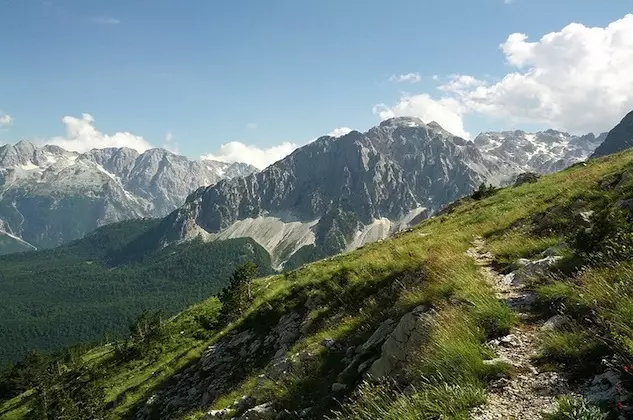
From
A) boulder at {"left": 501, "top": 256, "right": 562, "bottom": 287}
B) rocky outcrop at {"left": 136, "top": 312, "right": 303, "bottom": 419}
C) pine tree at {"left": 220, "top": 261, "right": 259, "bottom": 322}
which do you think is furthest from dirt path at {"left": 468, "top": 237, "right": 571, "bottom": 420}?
pine tree at {"left": 220, "top": 261, "right": 259, "bottom": 322}

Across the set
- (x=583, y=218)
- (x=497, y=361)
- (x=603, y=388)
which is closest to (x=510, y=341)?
(x=497, y=361)

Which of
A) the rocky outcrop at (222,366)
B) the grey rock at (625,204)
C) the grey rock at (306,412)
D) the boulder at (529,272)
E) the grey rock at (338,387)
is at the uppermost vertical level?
the grey rock at (625,204)

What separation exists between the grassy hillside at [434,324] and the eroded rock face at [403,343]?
0.11m

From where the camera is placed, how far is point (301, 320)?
2086cm

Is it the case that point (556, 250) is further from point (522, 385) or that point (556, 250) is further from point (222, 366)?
point (222, 366)

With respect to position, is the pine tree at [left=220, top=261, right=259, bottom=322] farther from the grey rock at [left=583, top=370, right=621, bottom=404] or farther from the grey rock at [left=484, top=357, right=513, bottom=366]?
the grey rock at [left=583, top=370, right=621, bottom=404]

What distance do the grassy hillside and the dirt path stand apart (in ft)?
0.62

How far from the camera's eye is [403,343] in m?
10.1

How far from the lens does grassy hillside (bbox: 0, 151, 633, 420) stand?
23.2 ft

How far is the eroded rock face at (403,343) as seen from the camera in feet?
31.2

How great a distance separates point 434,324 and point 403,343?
120cm

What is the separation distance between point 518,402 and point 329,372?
6718 millimetres

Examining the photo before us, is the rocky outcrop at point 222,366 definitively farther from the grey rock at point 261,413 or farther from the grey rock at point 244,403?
the grey rock at point 261,413

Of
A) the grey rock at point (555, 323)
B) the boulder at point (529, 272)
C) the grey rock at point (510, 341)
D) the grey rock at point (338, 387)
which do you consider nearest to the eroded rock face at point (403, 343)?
the grey rock at point (338, 387)
